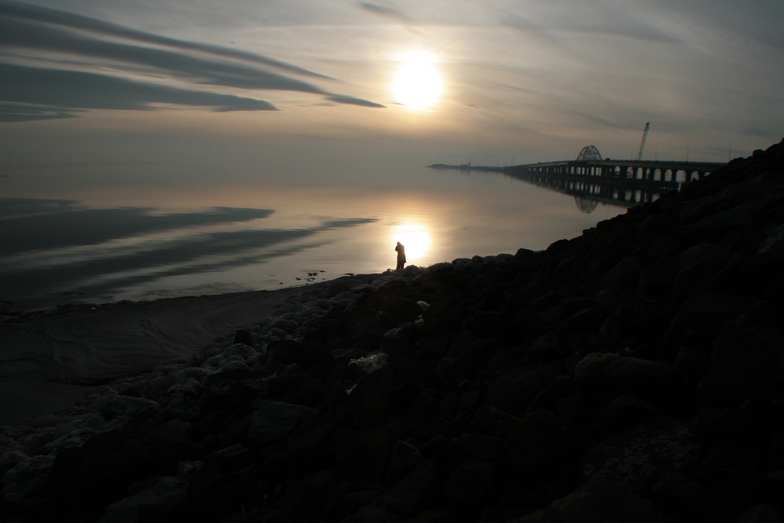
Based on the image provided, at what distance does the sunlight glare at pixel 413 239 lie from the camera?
90.6ft

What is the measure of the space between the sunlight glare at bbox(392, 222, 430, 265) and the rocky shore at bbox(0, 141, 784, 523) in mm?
17835

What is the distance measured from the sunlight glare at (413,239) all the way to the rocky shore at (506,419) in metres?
17.8

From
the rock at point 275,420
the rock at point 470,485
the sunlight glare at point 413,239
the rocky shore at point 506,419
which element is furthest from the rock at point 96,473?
the sunlight glare at point 413,239

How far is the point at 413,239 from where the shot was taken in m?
33.4

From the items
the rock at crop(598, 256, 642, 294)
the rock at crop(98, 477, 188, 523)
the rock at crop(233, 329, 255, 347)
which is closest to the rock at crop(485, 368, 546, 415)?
the rock at crop(598, 256, 642, 294)

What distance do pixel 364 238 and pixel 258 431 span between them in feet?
89.5

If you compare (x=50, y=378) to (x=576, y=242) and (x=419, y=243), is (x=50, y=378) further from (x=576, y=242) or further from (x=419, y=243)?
(x=419, y=243)

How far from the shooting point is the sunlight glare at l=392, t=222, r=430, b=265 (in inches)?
1087

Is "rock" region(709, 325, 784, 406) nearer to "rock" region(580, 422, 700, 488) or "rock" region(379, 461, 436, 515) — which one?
"rock" region(580, 422, 700, 488)

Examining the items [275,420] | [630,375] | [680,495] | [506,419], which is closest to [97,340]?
[275,420]

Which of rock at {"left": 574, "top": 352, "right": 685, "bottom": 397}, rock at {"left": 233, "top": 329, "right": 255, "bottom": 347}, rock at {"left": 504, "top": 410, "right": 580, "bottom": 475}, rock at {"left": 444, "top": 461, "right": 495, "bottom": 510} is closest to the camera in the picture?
rock at {"left": 444, "top": 461, "right": 495, "bottom": 510}

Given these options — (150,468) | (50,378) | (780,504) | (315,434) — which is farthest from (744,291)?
(50,378)

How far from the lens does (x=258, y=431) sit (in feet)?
18.6

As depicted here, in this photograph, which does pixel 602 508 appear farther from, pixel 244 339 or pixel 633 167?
pixel 633 167
